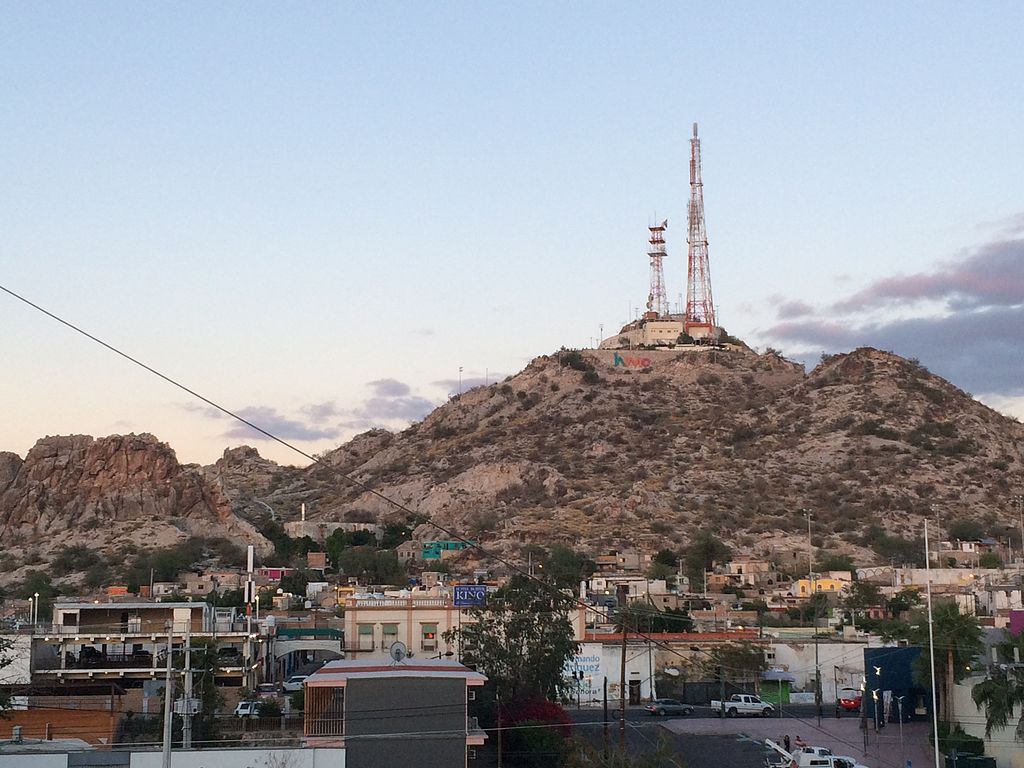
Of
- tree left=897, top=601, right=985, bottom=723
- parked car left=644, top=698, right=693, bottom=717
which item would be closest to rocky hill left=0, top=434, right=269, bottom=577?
parked car left=644, top=698, right=693, bottom=717

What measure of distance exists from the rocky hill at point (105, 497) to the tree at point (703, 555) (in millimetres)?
41779

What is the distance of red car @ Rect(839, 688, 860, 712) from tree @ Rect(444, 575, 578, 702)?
13615 millimetres

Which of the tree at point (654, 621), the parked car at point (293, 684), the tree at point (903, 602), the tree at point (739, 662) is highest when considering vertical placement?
the tree at point (903, 602)

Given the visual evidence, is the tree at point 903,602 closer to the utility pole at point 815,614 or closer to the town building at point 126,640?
the utility pole at point 815,614

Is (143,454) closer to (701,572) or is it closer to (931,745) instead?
(701,572)

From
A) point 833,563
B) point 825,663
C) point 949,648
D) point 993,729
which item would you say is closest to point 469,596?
point 825,663

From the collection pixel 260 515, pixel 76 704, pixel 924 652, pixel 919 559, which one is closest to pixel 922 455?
pixel 919 559

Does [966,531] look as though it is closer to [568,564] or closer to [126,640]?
[568,564]

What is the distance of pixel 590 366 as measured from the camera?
177m

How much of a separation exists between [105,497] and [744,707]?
321 feet

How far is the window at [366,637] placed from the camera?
223 ft

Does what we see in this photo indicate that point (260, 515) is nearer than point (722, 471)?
No

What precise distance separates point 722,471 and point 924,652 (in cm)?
9487

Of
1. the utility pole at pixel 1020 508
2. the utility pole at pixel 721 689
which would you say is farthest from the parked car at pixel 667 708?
the utility pole at pixel 1020 508
